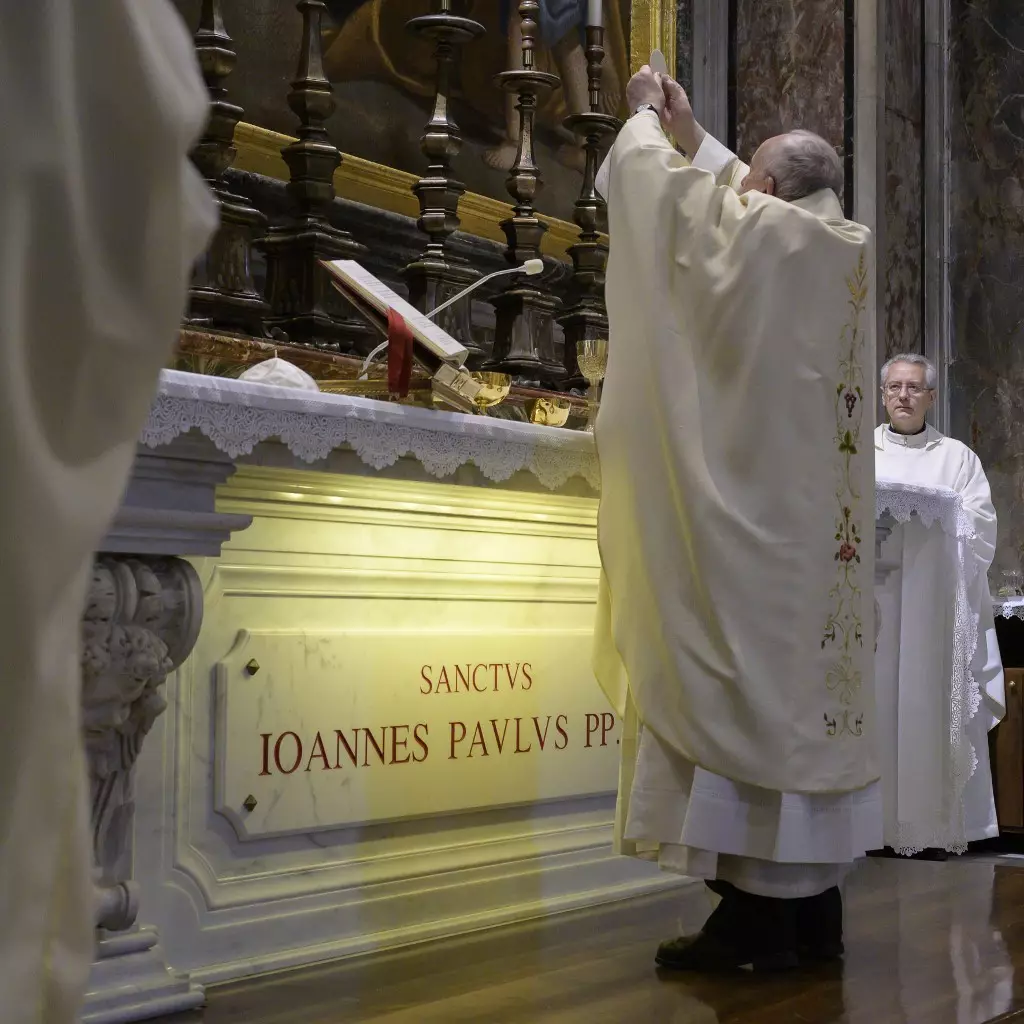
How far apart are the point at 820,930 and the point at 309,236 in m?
2.34

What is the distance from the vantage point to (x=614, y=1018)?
2971mm

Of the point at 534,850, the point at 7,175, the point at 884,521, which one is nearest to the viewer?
the point at 7,175

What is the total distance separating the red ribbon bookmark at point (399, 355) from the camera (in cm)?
345

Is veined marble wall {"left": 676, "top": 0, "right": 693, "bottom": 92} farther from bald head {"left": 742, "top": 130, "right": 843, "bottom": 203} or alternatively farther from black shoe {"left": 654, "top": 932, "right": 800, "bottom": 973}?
black shoe {"left": 654, "top": 932, "right": 800, "bottom": 973}

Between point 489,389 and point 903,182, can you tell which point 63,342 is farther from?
point 903,182

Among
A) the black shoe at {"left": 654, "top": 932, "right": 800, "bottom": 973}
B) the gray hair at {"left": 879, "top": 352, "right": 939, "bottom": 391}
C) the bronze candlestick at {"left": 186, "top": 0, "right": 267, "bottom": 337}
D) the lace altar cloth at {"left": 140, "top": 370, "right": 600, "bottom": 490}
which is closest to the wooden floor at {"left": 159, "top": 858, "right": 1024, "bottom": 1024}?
the black shoe at {"left": 654, "top": 932, "right": 800, "bottom": 973}

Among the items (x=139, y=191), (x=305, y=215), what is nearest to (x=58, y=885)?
(x=139, y=191)

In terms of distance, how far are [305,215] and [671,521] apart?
62.3 inches

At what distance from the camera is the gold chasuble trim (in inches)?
139

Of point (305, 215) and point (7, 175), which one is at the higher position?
point (305, 215)

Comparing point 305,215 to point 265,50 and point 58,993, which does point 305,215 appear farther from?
point 58,993

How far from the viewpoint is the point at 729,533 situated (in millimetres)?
3371

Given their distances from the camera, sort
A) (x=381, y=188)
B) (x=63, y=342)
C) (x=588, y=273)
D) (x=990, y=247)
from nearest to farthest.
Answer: (x=63, y=342) → (x=381, y=188) → (x=588, y=273) → (x=990, y=247)

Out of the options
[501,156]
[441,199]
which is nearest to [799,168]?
[441,199]
